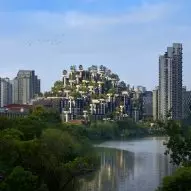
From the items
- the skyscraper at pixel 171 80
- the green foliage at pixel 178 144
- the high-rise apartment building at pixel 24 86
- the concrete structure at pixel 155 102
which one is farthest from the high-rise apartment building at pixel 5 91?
the green foliage at pixel 178 144

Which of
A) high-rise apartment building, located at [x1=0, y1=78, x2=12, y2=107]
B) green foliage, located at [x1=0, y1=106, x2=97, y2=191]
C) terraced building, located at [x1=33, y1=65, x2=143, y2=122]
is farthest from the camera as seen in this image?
high-rise apartment building, located at [x1=0, y1=78, x2=12, y2=107]

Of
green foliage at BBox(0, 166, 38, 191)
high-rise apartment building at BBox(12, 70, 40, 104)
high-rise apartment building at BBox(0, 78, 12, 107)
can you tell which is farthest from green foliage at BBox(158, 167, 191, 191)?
high-rise apartment building at BBox(12, 70, 40, 104)

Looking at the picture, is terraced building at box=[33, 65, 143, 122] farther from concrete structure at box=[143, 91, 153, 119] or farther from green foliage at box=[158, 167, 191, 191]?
green foliage at box=[158, 167, 191, 191]

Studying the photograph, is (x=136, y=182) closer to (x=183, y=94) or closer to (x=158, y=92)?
(x=183, y=94)

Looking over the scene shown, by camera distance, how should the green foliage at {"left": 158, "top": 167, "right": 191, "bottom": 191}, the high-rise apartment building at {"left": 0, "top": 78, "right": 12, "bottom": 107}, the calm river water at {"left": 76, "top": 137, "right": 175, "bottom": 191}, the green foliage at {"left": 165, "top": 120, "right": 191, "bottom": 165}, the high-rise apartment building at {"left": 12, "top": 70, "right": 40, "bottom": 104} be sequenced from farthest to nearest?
the high-rise apartment building at {"left": 12, "top": 70, "right": 40, "bottom": 104}
the high-rise apartment building at {"left": 0, "top": 78, "right": 12, "bottom": 107}
the calm river water at {"left": 76, "top": 137, "right": 175, "bottom": 191}
the green foliage at {"left": 165, "top": 120, "right": 191, "bottom": 165}
the green foliage at {"left": 158, "top": 167, "right": 191, "bottom": 191}

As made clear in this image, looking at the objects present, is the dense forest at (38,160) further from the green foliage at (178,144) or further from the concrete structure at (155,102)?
the concrete structure at (155,102)

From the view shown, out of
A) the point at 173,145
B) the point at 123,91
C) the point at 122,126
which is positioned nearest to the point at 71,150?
the point at 173,145

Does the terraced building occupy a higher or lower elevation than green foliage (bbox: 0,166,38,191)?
higher
